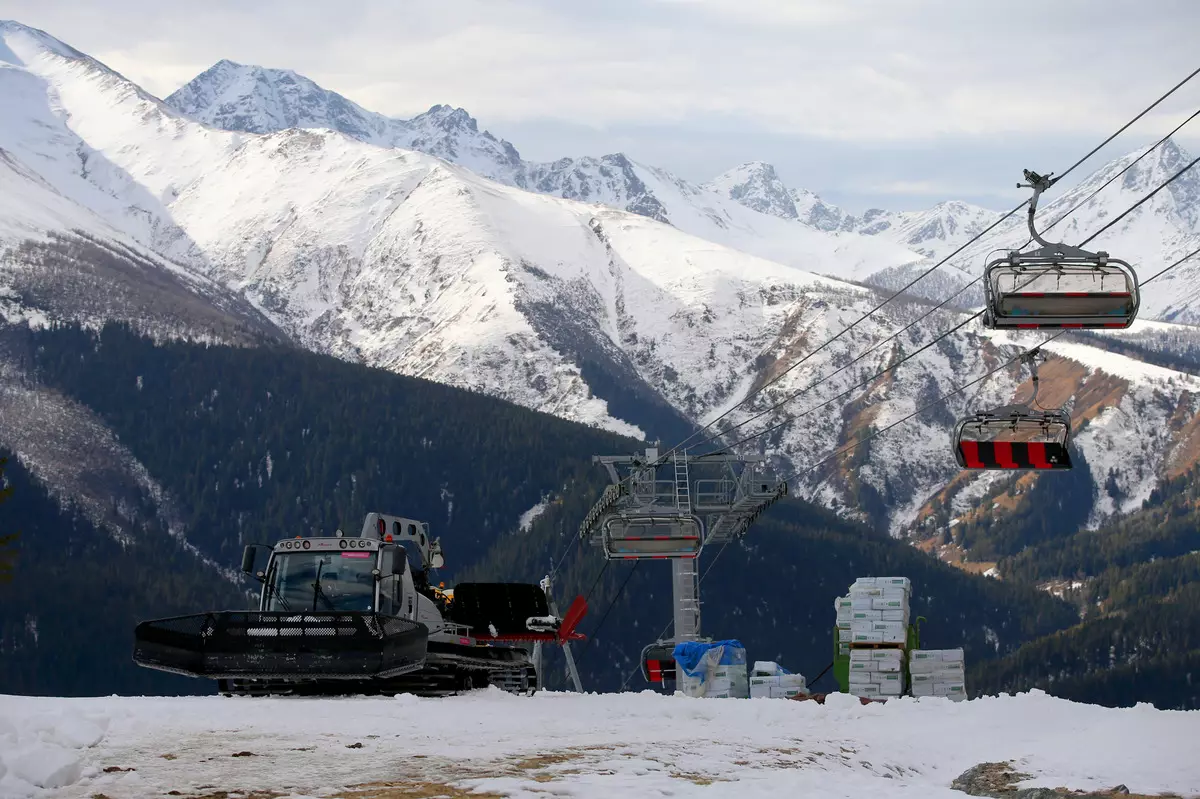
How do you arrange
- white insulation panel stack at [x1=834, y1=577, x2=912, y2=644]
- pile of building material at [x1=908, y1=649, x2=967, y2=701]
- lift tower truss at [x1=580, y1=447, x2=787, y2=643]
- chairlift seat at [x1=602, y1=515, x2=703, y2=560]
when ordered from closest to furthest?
pile of building material at [x1=908, y1=649, x2=967, y2=701], white insulation panel stack at [x1=834, y1=577, x2=912, y2=644], chairlift seat at [x1=602, y1=515, x2=703, y2=560], lift tower truss at [x1=580, y1=447, x2=787, y2=643]

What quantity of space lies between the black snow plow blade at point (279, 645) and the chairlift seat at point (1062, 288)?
423 inches

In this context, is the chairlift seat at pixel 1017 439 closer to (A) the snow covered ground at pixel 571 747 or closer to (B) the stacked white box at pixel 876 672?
(A) the snow covered ground at pixel 571 747

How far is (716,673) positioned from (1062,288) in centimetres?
1647

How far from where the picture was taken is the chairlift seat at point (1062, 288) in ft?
83.4

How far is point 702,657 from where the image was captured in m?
39.2

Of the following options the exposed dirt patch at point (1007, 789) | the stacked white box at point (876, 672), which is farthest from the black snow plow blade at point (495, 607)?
the exposed dirt patch at point (1007, 789)

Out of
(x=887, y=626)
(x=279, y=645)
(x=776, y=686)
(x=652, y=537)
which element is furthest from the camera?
(x=652, y=537)

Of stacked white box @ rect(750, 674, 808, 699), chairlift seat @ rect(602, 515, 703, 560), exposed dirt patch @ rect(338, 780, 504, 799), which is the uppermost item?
chairlift seat @ rect(602, 515, 703, 560)

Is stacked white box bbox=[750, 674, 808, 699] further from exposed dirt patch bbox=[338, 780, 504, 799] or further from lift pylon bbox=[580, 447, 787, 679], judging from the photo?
exposed dirt patch bbox=[338, 780, 504, 799]

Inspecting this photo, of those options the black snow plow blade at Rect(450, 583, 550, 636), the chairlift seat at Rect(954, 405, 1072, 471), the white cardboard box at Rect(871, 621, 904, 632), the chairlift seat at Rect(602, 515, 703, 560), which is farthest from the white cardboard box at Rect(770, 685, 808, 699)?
the chairlift seat at Rect(602, 515, 703, 560)

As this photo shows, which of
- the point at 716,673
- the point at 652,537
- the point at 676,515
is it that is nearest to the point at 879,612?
the point at 716,673

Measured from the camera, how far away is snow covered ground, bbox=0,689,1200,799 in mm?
15516

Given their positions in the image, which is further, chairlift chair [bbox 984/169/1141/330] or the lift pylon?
the lift pylon

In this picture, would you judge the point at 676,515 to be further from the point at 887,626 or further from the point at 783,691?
Result: the point at 783,691
